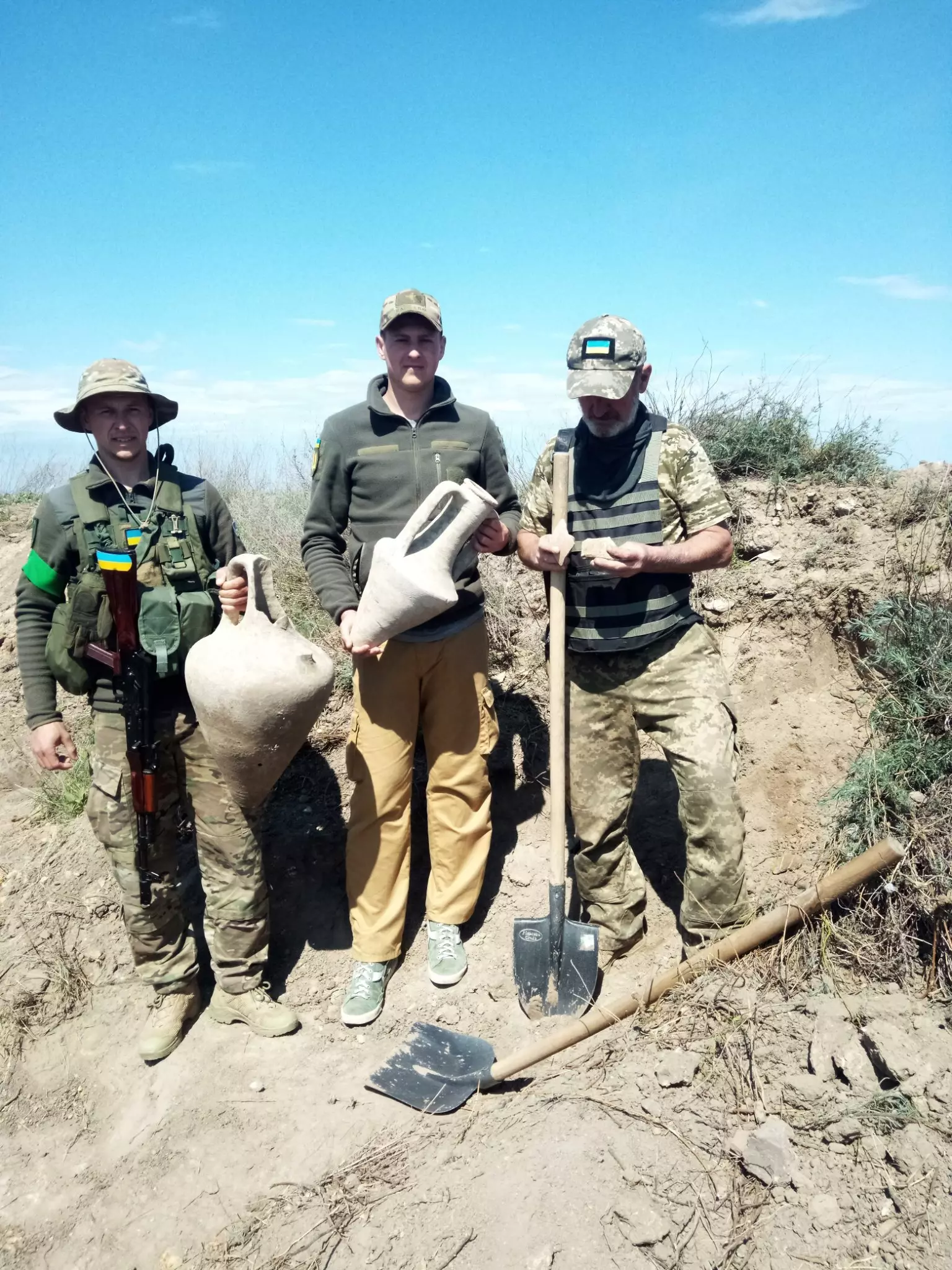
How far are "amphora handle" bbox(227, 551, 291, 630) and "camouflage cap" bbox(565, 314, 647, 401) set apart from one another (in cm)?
125

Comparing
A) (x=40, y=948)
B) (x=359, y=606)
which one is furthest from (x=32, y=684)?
(x=40, y=948)

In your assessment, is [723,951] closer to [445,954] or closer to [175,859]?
[445,954]

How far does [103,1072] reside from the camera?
3500mm

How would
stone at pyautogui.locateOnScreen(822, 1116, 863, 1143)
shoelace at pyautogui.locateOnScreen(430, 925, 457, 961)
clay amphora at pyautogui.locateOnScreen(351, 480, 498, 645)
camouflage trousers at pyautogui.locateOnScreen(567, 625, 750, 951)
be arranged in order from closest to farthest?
stone at pyautogui.locateOnScreen(822, 1116, 863, 1143), clay amphora at pyautogui.locateOnScreen(351, 480, 498, 645), camouflage trousers at pyautogui.locateOnScreen(567, 625, 750, 951), shoelace at pyautogui.locateOnScreen(430, 925, 457, 961)

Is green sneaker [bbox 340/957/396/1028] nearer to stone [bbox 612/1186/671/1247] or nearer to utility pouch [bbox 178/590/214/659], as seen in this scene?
stone [bbox 612/1186/671/1247]

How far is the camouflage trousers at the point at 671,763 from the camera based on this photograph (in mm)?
3123

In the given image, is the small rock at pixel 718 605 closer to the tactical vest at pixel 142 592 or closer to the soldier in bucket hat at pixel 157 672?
the soldier in bucket hat at pixel 157 672

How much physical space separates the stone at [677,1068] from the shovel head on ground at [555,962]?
0.52m

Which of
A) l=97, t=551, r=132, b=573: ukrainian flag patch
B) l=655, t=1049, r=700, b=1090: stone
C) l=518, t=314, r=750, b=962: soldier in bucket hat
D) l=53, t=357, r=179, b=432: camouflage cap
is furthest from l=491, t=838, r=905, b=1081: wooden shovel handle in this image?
l=53, t=357, r=179, b=432: camouflage cap

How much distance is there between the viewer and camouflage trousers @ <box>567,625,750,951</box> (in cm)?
312

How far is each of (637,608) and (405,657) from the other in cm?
93

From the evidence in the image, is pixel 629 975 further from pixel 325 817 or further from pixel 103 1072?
pixel 103 1072

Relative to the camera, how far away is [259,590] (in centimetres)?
290

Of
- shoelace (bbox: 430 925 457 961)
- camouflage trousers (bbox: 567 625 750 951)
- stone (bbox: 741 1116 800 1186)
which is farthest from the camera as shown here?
shoelace (bbox: 430 925 457 961)
